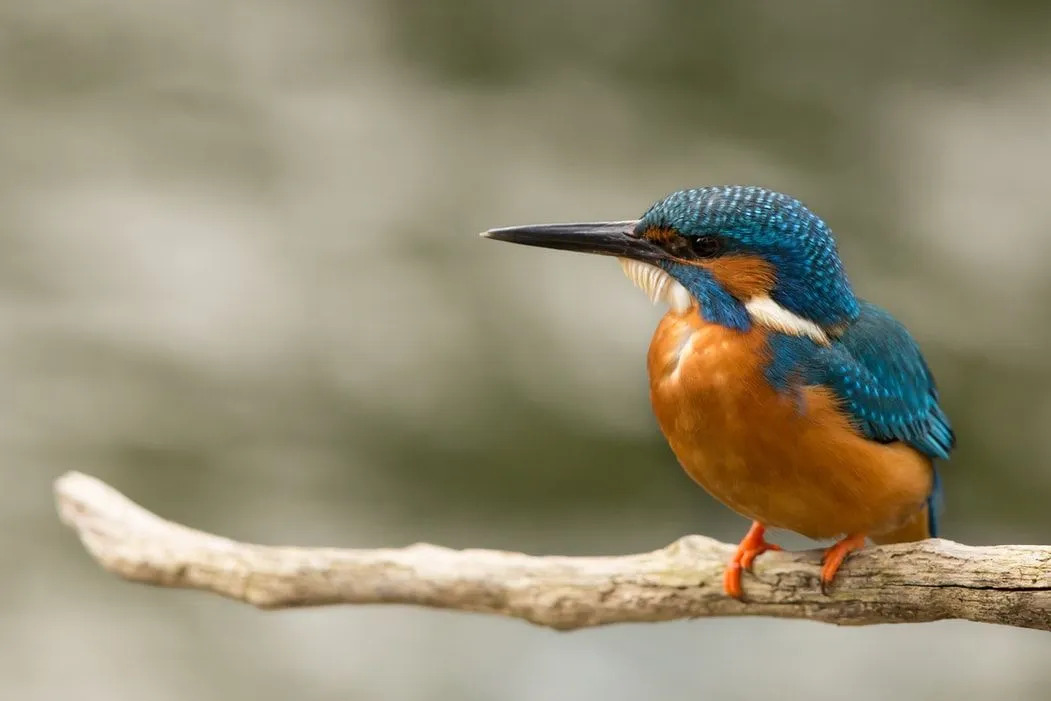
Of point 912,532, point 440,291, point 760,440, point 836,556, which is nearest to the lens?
point 760,440

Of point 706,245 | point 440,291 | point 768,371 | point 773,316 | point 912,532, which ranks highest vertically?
point 440,291

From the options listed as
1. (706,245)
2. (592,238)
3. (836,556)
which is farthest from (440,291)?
(836,556)

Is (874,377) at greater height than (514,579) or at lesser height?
greater

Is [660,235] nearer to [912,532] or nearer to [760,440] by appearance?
[760,440]

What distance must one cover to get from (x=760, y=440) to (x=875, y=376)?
287 mm

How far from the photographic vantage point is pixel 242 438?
14.5 feet

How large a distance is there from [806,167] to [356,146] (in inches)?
65.8

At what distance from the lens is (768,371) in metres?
1.99

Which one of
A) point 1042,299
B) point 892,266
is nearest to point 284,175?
point 892,266

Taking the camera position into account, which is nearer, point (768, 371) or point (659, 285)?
point (768, 371)

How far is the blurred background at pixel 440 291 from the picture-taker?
422 centimetres

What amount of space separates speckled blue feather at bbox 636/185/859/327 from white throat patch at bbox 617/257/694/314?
0.31 feet

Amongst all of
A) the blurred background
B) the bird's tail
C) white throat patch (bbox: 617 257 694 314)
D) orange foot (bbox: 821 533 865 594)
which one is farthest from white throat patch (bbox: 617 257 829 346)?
the blurred background

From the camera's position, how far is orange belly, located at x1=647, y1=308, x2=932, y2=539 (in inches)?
77.8
